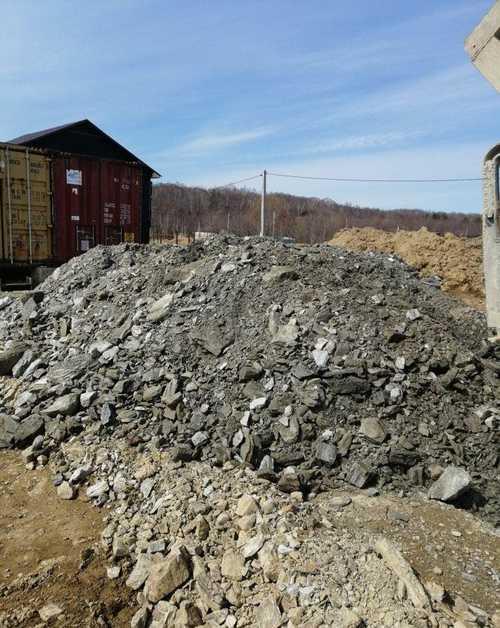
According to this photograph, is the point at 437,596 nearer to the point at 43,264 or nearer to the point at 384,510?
the point at 384,510

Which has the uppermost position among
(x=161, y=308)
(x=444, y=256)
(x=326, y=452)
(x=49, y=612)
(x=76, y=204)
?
(x=76, y=204)

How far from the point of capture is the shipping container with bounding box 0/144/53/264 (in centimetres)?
978

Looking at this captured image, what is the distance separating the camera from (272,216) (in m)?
35.0

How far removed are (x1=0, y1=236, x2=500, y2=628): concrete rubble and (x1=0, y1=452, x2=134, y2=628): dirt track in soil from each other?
12 cm

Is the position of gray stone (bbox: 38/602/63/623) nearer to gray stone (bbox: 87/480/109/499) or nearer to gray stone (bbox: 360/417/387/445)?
gray stone (bbox: 87/480/109/499)

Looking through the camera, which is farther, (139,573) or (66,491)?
(66,491)

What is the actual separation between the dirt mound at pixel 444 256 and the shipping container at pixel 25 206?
24.0 feet

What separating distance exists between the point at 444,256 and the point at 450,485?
7985 mm

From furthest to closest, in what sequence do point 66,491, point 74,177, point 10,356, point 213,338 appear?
point 74,177
point 10,356
point 213,338
point 66,491

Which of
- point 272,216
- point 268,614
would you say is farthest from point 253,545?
point 272,216

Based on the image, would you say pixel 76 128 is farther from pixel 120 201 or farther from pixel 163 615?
pixel 163 615

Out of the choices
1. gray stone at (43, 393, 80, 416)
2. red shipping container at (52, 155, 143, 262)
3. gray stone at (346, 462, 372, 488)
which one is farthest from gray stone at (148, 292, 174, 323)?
red shipping container at (52, 155, 143, 262)

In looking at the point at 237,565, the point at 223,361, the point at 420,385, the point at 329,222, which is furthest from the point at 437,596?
the point at 329,222

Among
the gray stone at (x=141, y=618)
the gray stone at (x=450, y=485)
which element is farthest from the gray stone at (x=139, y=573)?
the gray stone at (x=450, y=485)
